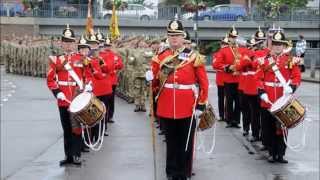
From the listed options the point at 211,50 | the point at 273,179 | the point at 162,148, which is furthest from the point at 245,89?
the point at 211,50

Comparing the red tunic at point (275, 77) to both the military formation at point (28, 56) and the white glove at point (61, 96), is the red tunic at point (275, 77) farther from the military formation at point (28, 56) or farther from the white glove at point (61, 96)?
the military formation at point (28, 56)

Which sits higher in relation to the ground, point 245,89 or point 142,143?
point 245,89

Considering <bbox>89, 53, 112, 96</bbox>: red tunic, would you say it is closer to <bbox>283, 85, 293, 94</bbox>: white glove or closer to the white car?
<bbox>283, 85, 293, 94</bbox>: white glove

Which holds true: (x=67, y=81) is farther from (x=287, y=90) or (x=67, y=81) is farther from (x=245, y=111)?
(x=245, y=111)

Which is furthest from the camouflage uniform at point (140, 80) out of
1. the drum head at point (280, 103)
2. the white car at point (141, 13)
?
the white car at point (141, 13)

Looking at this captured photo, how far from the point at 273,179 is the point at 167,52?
221cm

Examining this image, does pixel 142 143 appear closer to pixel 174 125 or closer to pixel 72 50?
pixel 72 50

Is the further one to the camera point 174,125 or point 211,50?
point 211,50

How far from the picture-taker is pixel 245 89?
1284cm

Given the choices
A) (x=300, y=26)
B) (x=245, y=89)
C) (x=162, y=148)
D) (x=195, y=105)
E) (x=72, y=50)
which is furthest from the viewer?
(x=300, y=26)

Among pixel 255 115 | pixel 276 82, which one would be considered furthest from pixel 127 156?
pixel 276 82

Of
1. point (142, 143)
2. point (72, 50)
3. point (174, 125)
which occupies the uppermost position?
point (72, 50)

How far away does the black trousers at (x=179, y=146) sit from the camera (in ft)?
29.0

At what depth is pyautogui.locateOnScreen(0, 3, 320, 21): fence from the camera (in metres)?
47.7
